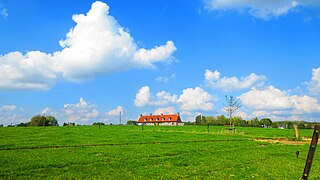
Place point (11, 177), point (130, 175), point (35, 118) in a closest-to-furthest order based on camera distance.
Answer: point (11, 177) → point (130, 175) → point (35, 118)

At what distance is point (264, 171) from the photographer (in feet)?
48.1

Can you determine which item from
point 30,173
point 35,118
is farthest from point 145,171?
point 35,118

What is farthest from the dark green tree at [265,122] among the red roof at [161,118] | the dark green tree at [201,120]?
the red roof at [161,118]

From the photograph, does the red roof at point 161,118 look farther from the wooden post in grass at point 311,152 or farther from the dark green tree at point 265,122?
the wooden post in grass at point 311,152

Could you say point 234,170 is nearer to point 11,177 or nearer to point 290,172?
point 290,172

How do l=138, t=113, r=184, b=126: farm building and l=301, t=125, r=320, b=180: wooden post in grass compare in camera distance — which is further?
l=138, t=113, r=184, b=126: farm building

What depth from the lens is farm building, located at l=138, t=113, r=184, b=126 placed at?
17175 cm

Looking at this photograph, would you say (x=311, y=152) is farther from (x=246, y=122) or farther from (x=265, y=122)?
(x=265, y=122)

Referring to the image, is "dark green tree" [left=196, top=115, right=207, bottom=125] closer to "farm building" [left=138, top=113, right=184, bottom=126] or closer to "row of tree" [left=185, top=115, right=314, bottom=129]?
"row of tree" [left=185, top=115, right=314, bottom=129]

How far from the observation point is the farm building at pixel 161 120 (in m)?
172

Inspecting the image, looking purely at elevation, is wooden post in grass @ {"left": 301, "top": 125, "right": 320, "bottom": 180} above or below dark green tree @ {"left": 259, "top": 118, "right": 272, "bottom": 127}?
above

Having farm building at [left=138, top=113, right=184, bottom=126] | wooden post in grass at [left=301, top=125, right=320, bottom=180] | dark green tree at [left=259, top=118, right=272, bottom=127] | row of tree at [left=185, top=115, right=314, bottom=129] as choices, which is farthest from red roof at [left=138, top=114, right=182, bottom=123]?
wooden post in grass at [left=301, top=125, right=320, bottom=180]

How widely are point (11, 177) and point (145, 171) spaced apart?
6.15 m

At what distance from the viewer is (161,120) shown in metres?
178
